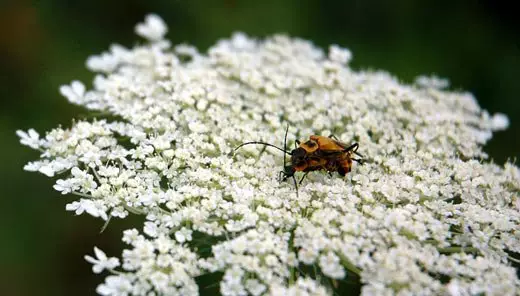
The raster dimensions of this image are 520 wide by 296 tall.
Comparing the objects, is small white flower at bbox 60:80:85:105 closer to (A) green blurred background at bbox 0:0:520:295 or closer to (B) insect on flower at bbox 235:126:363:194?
(A) green blurred background at bbox 0:0:520:295

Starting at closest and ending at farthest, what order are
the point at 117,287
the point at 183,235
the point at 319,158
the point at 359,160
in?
the point at 117,287 < the point at 183,235 < the point at 319,158 < the point at 359,160

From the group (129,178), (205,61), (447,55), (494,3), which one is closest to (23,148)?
(205,61)

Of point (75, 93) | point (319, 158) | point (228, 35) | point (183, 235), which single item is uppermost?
point (228, 35)

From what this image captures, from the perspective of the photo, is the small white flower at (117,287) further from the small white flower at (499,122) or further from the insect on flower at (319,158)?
Result: the small white flower at (499,122)

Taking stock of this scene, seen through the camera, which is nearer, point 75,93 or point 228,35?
point 75,93

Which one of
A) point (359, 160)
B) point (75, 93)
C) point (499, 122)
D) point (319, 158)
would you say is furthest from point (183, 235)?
point (499, 122)

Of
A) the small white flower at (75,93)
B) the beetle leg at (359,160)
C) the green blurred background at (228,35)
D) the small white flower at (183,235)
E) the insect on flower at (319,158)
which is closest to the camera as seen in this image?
the small white flower at (183,235)

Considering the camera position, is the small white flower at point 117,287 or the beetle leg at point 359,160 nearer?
the small white flower at point 117,287

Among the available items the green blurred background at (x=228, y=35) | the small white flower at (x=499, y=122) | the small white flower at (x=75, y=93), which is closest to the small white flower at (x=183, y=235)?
the small white flower at (x=75, y=93)

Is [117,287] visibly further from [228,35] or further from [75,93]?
[228,35]
